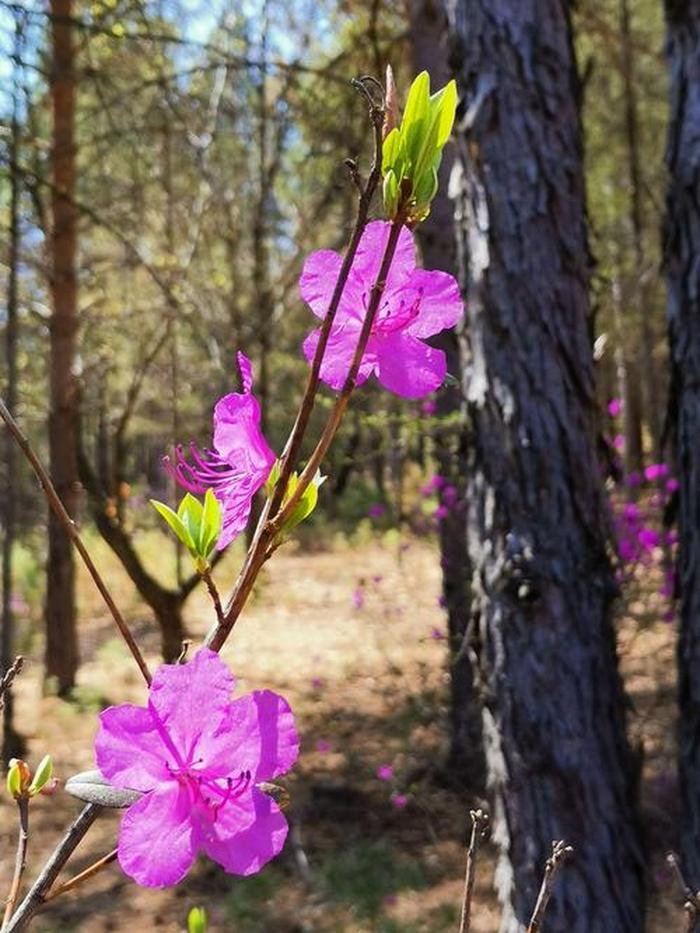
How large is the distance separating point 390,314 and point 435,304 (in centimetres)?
3

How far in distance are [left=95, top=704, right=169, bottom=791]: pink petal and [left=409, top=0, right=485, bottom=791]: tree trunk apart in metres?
3.97

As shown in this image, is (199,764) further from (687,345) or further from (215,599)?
(687,345)

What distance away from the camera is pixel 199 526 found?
0.55m

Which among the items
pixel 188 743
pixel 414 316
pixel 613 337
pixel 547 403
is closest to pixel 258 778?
pixel 188 743

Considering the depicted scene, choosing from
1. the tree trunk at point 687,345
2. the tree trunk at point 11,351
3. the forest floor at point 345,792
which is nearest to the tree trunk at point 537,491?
the tree trunk at point 687,345

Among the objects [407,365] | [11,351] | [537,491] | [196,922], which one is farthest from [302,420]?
[11,351]

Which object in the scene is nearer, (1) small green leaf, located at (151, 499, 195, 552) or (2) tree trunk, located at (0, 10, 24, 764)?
(1) small green leaf, located at (151, 499, 195, 552)

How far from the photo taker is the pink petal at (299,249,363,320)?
0.52 metres

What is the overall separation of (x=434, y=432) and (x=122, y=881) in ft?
7.70

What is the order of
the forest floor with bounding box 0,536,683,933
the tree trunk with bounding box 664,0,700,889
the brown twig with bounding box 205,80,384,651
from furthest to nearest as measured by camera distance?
the forest floor with bounding box 0,536,683,933 < the tree trunk with bounding box 664,0,700,889 < the brown twig with bounding box 205,80,384,651

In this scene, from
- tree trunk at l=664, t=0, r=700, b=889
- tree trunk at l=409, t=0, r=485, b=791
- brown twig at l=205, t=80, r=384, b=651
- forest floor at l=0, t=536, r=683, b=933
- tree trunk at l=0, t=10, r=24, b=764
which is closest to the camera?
brown twig at l=205, t=80, r=384, b=651

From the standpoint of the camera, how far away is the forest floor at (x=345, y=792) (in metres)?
3.81

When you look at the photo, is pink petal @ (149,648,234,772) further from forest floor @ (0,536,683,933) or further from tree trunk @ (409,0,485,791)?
tree trunk @ (409,0,485,791)

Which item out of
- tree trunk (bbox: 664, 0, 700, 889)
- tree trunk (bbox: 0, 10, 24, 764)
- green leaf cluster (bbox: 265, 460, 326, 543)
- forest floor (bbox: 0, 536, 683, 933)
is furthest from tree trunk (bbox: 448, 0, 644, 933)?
tree trunk (bbox: 0, 10, 24, 764)
